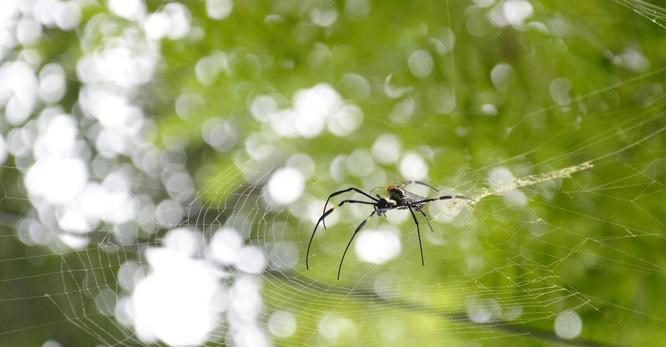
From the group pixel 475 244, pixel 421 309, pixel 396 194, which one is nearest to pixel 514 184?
pixel 475 244

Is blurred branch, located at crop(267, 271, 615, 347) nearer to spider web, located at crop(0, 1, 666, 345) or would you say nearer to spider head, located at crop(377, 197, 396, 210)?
spider web, located at crop(0, 1, 666, 345)

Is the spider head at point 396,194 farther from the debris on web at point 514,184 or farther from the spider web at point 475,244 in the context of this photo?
the debris on web at point 514,184

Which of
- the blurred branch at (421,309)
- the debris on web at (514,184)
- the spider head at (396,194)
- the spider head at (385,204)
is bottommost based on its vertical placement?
the blurred branch at (421,309)

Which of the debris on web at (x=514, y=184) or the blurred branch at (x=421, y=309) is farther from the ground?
the debris on web at (x=514, y=184)

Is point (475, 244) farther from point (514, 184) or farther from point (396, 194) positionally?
point (396, 194)

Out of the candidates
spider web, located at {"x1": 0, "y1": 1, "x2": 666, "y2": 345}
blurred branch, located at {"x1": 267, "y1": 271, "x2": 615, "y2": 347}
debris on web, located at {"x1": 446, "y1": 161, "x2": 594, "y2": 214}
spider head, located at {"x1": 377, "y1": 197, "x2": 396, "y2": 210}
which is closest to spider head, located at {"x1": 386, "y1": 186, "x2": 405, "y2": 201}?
spider head, located at {"x1": 377, "y1": 197, "x2": 396, "y2": 210}

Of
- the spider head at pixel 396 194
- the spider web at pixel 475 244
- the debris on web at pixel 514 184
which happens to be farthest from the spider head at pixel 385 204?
the debris on web at pixel 514 184

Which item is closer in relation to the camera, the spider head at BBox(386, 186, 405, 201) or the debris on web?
the debris on web
